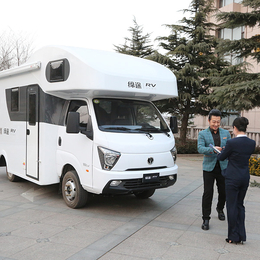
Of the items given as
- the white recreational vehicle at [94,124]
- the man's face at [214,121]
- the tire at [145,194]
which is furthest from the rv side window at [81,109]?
the man's face at [214,121]

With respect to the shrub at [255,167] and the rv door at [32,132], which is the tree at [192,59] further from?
the rv door at [32,132]

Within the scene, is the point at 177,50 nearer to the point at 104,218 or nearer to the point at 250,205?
the point at 250,205

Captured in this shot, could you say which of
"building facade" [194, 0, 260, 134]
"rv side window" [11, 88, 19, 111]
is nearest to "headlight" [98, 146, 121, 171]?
"rv side window" [11, 88, 19, 111]

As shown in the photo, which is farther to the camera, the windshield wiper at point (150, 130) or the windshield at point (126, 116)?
the windshield wiper at point (150, 130)

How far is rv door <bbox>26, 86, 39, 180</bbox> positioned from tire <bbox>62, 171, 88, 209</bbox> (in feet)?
2.79

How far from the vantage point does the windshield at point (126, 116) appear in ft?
20.1

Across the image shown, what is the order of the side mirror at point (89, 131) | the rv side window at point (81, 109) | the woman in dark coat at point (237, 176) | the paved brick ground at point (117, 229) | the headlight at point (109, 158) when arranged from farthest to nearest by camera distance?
the rv side window at point (81, 109), the side mirror at point (89, 131), the headlight at point (109, 158), the woman in dark coat at point (237, 176), the paved brick ground at point (117, 229)

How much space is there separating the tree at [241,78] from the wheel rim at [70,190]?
698 centimetres

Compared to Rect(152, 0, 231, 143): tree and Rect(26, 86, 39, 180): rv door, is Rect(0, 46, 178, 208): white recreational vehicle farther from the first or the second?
Rect(152, 0, 231, 143): tree

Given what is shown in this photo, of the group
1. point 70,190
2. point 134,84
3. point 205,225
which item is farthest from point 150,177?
point 134,84

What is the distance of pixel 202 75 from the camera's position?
16.0 metres

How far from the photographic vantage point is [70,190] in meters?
6.46

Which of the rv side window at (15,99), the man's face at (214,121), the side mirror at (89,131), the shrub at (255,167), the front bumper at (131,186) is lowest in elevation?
the shrub at (255,167)

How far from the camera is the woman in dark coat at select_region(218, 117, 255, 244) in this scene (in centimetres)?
462
